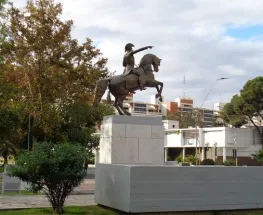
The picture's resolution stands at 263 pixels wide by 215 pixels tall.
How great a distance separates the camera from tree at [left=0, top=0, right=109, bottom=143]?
89.3ft

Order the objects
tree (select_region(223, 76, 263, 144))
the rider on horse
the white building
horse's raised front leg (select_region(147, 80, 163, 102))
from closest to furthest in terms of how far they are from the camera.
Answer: the rider on horse → horse's raised front leg (select_region(147, 80, 163, 102)) → tree (select_region(223, 76, 263, 144)) → the white building

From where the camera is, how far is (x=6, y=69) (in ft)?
87.8

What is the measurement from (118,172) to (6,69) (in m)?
16.3

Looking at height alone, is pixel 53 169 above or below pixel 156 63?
below

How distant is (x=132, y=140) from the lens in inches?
599

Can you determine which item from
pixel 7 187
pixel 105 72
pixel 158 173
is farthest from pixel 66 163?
pixel 105 72

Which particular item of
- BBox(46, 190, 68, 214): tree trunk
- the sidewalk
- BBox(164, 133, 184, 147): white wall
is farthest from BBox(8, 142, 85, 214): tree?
BBox(164, 133, 184, 147): white wall

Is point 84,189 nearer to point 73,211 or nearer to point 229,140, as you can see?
point 73,211

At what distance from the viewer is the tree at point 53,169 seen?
39.8 feet

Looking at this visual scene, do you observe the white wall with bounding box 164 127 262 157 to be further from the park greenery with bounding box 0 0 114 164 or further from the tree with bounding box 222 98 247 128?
the park greenery with bounding box 0 0 114 164

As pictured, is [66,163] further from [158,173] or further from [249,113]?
[249,113]

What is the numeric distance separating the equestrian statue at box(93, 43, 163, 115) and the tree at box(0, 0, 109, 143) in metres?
11.8

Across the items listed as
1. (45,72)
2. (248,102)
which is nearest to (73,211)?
(45,72)

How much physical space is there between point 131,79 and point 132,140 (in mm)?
2316
